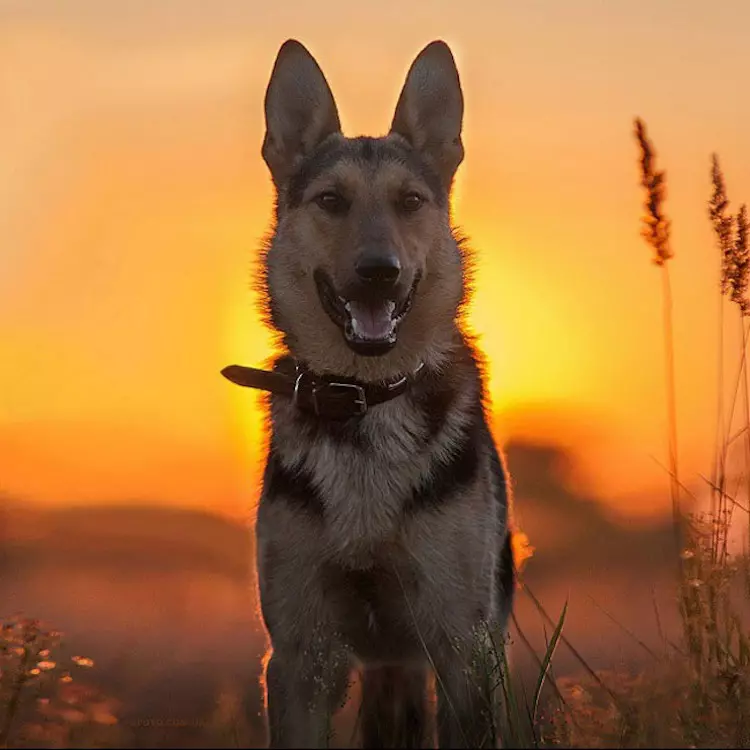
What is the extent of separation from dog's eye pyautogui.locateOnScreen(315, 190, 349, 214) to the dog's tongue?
53 cm

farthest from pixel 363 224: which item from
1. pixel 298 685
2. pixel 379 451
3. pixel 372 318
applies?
pixel 298 685

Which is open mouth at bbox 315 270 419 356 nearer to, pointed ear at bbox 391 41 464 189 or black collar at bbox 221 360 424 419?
black collar at bbox 221 360 424 419

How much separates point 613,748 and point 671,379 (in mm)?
2453

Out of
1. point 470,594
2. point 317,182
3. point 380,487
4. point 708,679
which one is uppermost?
point 317,182

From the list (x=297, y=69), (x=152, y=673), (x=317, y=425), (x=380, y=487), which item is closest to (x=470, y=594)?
(x=380, y=487)

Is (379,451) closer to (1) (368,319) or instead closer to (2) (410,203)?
(1) (368,319)

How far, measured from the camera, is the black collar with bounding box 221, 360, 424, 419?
16.1 feet

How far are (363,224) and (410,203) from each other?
13.4 inches

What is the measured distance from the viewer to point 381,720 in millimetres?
5289

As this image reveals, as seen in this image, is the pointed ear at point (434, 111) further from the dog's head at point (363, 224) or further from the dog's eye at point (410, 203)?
the dog's eye at point (410, 203)

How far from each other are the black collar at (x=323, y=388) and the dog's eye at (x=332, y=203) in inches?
27.6

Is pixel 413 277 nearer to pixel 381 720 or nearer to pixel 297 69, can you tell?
pixel 297 69

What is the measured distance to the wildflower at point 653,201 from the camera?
207 inches

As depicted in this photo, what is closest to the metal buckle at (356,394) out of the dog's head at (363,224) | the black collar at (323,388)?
the black collar at (323,388)
